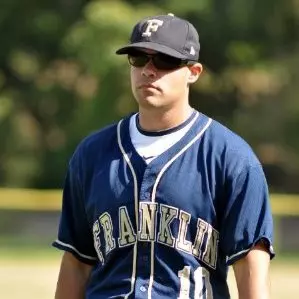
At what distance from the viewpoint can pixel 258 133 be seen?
24.2 meters

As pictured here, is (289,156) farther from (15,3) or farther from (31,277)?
(31,277)

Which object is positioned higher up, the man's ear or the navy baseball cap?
the navy baseball cap

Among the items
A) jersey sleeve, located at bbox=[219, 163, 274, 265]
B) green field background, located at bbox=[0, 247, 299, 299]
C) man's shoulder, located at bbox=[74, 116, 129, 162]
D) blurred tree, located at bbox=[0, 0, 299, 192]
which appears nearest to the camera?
jersey sleeve, located at bbox=[219, 163, 274, 265]

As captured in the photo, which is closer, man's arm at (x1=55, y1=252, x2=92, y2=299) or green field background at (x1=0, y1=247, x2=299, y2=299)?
man's arm at (x1=55, y1=252, x2=92, y2=299)

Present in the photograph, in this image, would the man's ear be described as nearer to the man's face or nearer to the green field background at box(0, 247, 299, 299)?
the man's face

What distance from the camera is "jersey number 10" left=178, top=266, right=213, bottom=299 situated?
3613 millimetres

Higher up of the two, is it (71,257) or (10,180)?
(10,180)

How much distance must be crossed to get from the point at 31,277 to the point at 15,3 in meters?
13.0

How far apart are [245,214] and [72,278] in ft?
2.28

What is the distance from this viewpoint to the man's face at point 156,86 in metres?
3.66

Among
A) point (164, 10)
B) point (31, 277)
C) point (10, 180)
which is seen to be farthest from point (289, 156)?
point (31, 277)

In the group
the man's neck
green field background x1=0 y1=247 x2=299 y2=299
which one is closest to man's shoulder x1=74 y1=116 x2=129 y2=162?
the man's neck

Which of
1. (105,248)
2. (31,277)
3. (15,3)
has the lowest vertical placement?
(105,248)

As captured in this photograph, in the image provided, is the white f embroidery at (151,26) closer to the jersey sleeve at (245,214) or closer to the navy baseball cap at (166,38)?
the navy baseball cap at (166,38)
